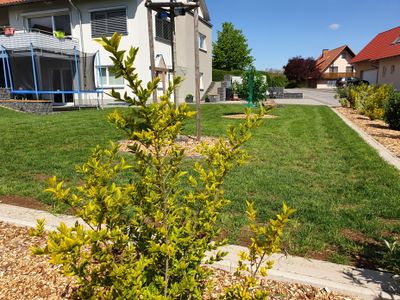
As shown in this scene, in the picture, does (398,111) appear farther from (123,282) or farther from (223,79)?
(223,79)

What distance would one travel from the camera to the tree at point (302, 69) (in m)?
59.2

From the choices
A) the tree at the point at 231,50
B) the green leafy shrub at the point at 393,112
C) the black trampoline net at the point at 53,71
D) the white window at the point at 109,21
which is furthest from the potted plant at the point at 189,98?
the tree at the point at 231,50

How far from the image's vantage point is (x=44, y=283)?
2.58 m

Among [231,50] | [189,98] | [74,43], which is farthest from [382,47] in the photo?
[74,43]

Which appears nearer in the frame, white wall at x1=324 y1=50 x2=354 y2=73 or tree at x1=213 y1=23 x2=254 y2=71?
tree at x1=213 y1=23 x2=254 y2=71

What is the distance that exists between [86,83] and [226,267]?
1933 centimetres

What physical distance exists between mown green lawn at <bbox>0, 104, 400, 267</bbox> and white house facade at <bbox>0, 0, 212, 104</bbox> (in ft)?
33.4

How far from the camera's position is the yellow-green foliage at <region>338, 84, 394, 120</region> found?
12.8 meters

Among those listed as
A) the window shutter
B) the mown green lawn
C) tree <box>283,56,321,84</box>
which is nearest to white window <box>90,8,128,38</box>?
the window shutter

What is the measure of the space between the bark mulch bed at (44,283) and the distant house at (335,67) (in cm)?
6455

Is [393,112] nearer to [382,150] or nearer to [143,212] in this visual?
[382,150]

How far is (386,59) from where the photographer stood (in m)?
34.2

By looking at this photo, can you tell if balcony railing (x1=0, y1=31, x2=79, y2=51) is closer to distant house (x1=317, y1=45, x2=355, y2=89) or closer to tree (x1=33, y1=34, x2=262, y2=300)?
tree (x1=33, y1=34, x2=262, y2=300)

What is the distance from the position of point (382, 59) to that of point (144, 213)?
1533 inches
